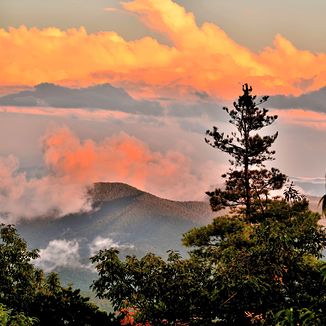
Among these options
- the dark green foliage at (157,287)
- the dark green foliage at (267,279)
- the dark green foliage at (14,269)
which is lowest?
the dark green foliage at (14,269)

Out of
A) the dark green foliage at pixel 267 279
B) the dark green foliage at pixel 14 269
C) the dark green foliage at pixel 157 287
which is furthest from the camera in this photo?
the dark green foliage at pixel 14 269

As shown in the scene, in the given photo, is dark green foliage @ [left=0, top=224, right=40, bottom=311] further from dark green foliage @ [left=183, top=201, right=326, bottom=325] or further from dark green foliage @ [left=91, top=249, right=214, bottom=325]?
dark green foliage @ [left=183, top=201, right=326, bottom=325]

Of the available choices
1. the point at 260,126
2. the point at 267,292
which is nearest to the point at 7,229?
the point at 267,292

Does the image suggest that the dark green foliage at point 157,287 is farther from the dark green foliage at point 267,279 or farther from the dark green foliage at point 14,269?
the dark green foliage at point 14,269

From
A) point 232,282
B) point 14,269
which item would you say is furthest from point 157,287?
point 14,269

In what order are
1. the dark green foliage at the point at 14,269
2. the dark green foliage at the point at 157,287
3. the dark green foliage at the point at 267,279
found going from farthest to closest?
the dark green foliage at the point at 14,269 → the dark green foliage at the point at 157,287 → the dark green foliage at the point at 267,279

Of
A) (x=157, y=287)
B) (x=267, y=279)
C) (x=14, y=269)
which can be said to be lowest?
(x=14, y=269)

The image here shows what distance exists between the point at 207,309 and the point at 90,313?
13.9ft

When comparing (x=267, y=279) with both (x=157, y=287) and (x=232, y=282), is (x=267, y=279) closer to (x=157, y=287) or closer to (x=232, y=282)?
(x=232, y=282)

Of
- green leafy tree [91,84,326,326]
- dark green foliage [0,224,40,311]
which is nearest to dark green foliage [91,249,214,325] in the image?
green leafy tree [91,84,326,326]

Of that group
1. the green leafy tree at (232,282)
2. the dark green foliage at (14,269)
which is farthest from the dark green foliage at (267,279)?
the dark green foliage at (14,269)

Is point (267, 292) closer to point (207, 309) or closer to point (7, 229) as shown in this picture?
point (207, 309)

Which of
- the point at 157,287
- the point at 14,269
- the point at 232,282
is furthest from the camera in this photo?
the point at 14,269

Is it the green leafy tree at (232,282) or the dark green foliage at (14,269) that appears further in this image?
the dark green foliage at (14,269)
